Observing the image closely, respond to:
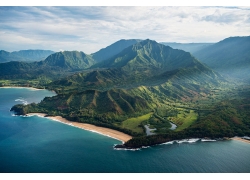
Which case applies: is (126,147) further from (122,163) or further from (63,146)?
(63,146)

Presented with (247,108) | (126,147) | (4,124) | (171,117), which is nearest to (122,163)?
(126,147)

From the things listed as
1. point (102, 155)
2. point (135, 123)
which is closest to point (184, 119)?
point (135, 123)

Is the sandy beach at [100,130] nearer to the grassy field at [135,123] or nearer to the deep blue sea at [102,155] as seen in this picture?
the deep blue sea at [102,155]

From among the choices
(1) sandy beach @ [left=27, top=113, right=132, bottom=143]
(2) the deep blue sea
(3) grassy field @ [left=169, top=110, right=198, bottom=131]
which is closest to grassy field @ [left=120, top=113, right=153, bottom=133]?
(1) sandy beach @ [left=27, top=113, right=132, bottom=143]

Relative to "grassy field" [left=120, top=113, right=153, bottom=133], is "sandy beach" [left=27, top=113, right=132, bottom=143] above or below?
below

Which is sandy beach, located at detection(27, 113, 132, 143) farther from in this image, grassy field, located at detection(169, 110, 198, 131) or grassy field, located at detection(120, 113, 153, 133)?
grassy field, located at detection(169, 110, 198, 131)
